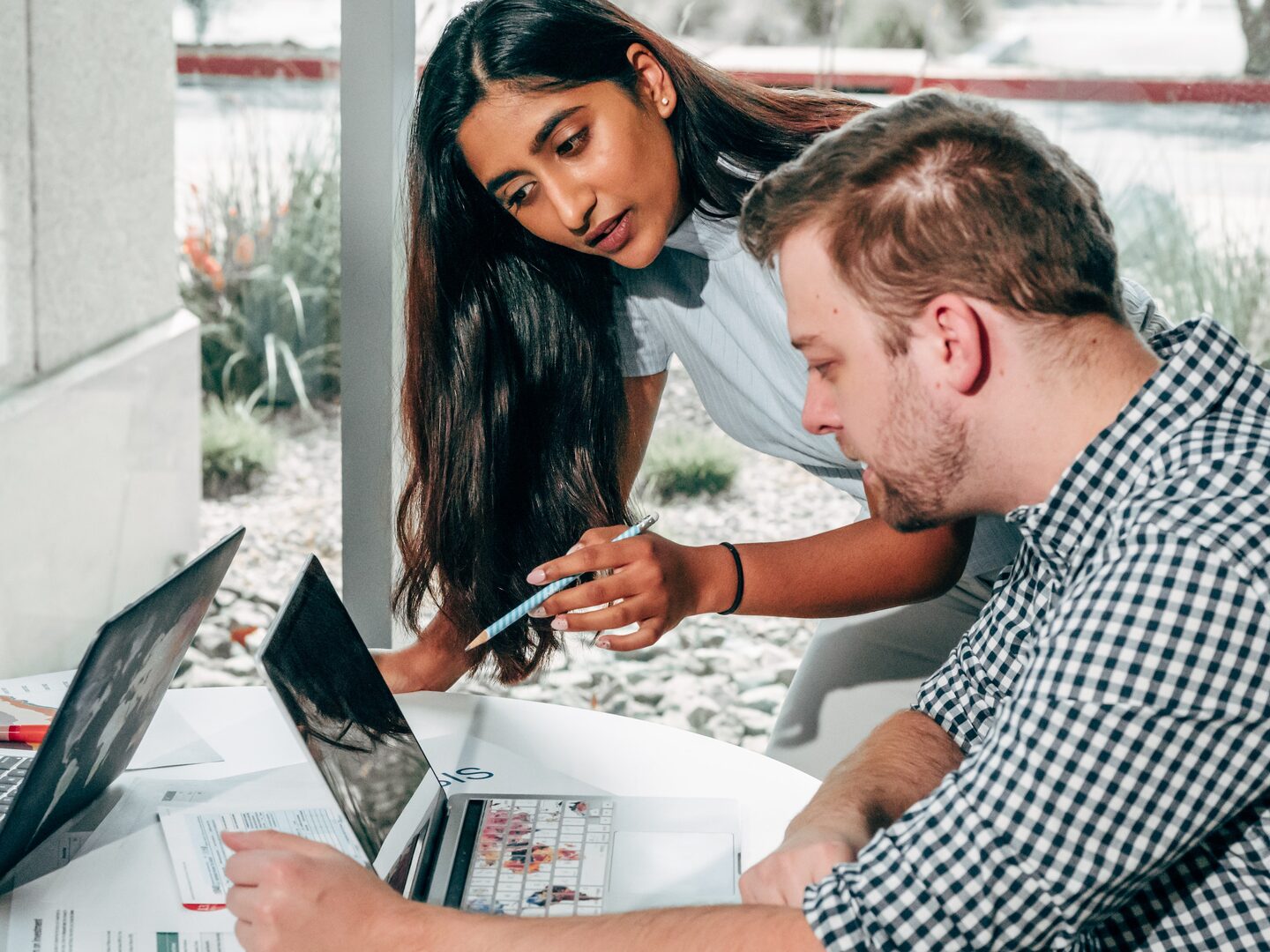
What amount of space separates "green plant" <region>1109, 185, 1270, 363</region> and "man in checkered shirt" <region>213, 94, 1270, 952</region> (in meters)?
1.43

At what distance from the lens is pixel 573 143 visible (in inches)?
58.5

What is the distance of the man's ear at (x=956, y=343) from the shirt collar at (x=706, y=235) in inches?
26.1

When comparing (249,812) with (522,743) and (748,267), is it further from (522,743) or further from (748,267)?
(748,267)

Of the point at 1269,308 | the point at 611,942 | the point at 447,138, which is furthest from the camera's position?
the point at 1269,308

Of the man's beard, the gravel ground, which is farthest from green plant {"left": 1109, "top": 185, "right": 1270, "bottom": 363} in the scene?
the man's beard

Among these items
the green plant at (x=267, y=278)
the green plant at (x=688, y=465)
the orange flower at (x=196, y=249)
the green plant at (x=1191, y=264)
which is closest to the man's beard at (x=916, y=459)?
the green plant at (x=1191, y=264)

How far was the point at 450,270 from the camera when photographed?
1699 mm

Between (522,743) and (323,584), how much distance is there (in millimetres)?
330

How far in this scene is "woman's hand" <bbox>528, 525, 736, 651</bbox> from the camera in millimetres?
1404

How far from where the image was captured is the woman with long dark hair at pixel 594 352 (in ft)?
4.87

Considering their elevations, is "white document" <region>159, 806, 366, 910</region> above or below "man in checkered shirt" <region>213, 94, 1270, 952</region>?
below

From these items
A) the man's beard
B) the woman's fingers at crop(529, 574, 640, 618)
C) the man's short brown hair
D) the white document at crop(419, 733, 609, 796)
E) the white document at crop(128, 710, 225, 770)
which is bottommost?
the white document at crop(128, 710, 225, 770)

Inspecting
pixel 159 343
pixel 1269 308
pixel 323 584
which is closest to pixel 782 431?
pixel 323 584

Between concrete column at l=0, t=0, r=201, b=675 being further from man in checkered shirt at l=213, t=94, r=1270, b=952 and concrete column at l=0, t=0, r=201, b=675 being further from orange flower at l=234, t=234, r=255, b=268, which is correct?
man in checkered shirt at l=213, t=94, r=1270, b=952
